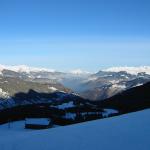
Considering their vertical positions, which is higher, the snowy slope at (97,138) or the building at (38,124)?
the snowy slope at (97,138)

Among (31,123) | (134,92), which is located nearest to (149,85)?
(134,92)

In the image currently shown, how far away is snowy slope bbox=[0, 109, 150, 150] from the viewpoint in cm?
1861

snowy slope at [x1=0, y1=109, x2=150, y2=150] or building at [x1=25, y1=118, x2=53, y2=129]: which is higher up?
snowy slope at [x1=0, y1=109, x2=150, y2=150]

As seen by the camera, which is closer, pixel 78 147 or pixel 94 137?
pixel 78 147

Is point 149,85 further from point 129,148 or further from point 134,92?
point 129,148

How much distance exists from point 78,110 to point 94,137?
103 m

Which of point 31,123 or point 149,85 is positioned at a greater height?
point 149,85

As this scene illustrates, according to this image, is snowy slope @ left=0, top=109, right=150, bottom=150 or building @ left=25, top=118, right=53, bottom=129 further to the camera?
building @ left=25, top=118, right=53, bottom=129

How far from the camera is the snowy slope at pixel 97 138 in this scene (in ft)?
61.1

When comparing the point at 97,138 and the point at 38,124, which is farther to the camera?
the point at 38,124

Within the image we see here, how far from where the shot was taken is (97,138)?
20.6 m

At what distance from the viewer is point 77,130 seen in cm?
2362

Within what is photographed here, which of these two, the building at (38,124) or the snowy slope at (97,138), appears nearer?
the snowy slope at (97,138)

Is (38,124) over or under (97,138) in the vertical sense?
under
